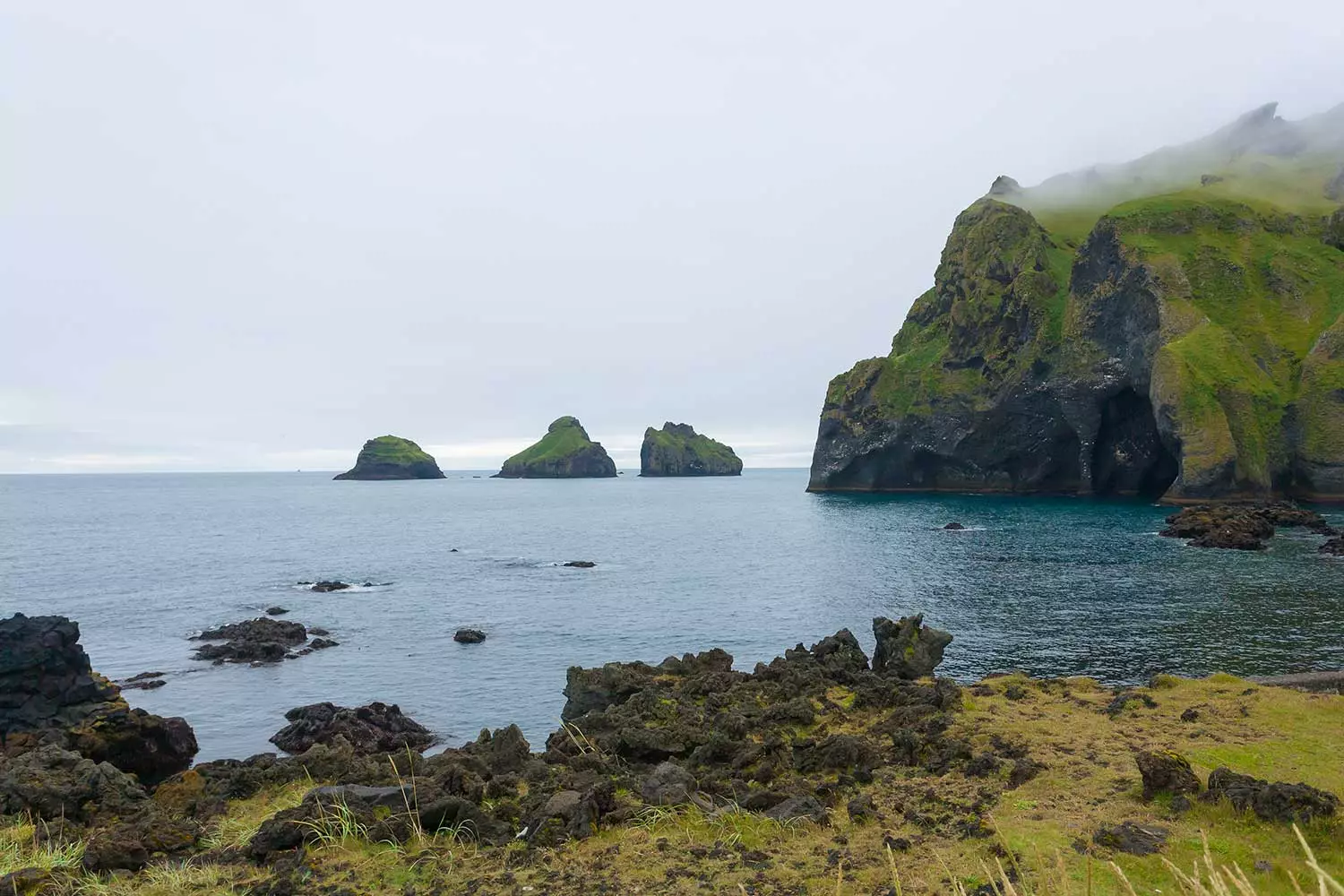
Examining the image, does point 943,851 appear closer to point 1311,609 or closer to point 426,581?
point 1311,609

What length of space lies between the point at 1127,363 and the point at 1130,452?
45.8 feet

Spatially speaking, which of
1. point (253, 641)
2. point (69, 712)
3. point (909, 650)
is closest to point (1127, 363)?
point (909, 650)

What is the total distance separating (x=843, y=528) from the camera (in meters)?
94.6

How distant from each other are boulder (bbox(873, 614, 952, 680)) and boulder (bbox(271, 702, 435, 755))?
15.5m

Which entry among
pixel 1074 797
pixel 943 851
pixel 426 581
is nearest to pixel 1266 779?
pixel 1074 797

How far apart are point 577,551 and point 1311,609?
200 ft

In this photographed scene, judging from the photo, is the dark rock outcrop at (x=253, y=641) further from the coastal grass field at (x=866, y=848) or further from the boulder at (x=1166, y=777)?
the boulder at (x=1166, y=777)

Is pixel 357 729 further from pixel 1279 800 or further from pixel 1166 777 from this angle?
pixel 1279 800

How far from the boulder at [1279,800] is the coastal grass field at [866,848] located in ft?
0.60

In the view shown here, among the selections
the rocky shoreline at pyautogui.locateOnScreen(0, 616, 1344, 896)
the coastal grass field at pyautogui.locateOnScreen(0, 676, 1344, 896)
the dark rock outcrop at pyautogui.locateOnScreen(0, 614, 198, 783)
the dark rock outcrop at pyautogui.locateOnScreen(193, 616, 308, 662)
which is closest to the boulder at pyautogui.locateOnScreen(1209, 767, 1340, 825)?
the rocky shoreline at pyautogui.locateOnScreen(0, 616, 1344, 896)

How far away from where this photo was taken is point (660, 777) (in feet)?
50.6

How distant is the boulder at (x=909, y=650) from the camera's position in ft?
82.1

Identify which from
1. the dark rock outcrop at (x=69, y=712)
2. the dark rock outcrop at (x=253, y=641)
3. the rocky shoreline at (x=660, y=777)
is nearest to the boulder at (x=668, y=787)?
the rocky shoreline at (x=660, y=777)

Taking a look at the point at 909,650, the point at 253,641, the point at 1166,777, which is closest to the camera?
the point at 1166,777
